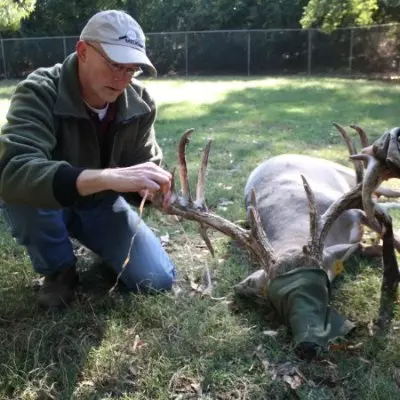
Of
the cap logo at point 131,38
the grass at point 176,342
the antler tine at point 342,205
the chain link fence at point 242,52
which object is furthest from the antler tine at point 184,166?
the chain link fence at point 242,52

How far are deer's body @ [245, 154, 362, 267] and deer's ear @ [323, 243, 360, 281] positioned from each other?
6.9 inches

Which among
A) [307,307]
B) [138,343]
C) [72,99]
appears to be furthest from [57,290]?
[307,307]

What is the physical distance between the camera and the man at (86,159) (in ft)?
9.64

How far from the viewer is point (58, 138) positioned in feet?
11.5

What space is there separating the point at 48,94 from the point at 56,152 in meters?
0.35

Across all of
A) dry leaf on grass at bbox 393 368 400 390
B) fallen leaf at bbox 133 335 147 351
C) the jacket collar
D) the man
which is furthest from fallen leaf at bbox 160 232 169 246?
dry leaf on grass at bbox 393 368 400 390

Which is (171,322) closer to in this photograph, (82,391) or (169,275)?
(169,275)

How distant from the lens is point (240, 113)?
11.1m

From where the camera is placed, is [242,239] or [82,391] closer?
[82,391]

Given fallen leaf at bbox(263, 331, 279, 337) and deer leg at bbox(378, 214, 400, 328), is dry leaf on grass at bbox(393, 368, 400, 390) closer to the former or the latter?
deer leg at bbox(378, 214, 400, 328)

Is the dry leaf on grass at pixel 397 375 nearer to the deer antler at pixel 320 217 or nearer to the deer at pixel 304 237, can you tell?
the deer at pixel 304 237

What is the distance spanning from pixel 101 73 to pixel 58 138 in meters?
0.49

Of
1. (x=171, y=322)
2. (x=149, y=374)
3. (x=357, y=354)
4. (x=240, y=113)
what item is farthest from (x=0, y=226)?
(x=240, y=113)

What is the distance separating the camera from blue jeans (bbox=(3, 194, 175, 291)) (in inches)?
142
